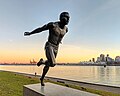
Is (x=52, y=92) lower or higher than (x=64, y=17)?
lower

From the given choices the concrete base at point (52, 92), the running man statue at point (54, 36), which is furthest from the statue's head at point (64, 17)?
the concrete base at point (52, 92)

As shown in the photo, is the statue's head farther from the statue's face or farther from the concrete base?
the concrete base

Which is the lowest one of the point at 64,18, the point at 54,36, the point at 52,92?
the point at 52,92

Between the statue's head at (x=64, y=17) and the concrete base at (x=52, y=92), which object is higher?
the statue's head at (x=64, y=17)

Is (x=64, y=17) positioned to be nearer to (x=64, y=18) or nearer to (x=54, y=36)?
Answer: (x=64, y=18)

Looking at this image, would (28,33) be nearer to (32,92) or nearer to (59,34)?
(59,34)

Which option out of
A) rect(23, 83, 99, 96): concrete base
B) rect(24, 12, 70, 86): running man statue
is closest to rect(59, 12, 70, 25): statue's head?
rect(24, 12, 70, 86): running man statue

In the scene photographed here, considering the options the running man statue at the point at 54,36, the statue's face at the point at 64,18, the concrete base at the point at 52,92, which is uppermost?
the statue's face at the point at 64,18

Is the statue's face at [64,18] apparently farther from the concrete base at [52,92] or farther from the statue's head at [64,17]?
the concrete base at [52,92]

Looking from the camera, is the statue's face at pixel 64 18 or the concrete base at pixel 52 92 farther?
the statue's face at pixel 64 18

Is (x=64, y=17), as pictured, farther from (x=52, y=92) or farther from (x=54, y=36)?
(x=52, y=92)

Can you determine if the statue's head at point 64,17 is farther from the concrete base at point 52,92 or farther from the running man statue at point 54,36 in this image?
the concrete base at point 52,92

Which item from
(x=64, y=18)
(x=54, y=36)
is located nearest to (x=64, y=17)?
(x=64, y=18)

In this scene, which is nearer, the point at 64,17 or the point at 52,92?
the point at 52,92
